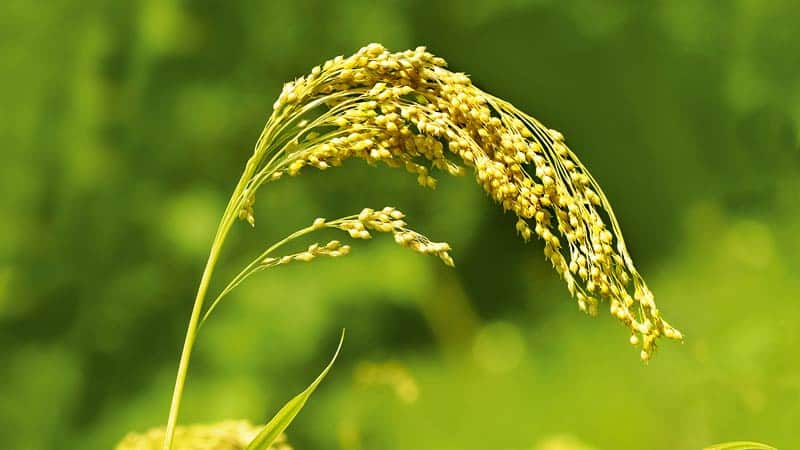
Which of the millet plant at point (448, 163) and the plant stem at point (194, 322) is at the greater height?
the millet plant at point (448, 163)

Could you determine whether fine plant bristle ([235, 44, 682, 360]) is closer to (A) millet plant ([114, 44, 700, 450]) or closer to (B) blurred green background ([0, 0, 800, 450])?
(A) millet plant ([114, 44, 700, 450])

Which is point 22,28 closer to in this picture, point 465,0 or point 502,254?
point 465,0

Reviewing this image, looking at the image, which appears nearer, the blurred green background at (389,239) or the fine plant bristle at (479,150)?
the fine plant bristle at (479,150)

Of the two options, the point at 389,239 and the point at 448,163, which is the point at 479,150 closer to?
the point at 448,163

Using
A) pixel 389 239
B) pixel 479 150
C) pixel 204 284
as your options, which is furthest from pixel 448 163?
pixel 389 239

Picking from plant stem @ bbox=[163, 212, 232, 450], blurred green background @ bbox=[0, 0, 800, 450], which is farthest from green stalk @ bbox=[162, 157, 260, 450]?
blurred green background @ bbox=[0, 0, 800, 450]

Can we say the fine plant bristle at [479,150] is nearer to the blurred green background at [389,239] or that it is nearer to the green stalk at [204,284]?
the green stalk at [204,284]

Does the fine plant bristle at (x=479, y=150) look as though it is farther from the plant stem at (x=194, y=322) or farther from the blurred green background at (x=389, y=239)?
the blurred green background at (x=389, y=239)

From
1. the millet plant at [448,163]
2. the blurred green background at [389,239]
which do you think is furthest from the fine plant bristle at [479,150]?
the blurred green background at [389,239]
